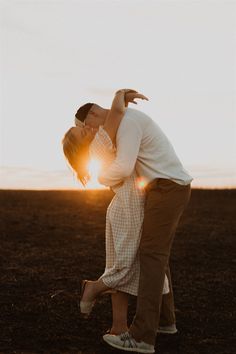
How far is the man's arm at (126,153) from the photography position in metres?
4.36

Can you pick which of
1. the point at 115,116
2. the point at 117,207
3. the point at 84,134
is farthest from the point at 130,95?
the point at 117,207

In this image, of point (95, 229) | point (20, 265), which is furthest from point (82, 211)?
point (20, 265)

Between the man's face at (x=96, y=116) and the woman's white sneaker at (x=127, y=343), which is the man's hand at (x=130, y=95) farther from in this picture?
the woman's white sneaker at (x=127, y=343)

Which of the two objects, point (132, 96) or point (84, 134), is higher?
point (132, 96)

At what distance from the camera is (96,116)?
4.62m

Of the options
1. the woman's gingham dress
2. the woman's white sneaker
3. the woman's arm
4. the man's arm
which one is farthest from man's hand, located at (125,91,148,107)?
the woman's white sneaker

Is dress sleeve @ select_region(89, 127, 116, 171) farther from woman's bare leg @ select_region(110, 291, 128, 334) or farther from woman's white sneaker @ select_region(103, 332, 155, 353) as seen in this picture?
woman's white sneaker @ select_region(103, 332, 155, 353)

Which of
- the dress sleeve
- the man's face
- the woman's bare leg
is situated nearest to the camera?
the dress sleeve

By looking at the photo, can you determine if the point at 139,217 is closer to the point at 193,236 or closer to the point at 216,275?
the point at 216,275

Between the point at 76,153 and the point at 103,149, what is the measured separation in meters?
0.21

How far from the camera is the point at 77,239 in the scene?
10734mm

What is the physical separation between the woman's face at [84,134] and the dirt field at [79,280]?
5.30 ft

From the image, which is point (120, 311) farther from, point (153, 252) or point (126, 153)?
point (126, 153)

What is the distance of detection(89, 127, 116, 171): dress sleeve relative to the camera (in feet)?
14.7
